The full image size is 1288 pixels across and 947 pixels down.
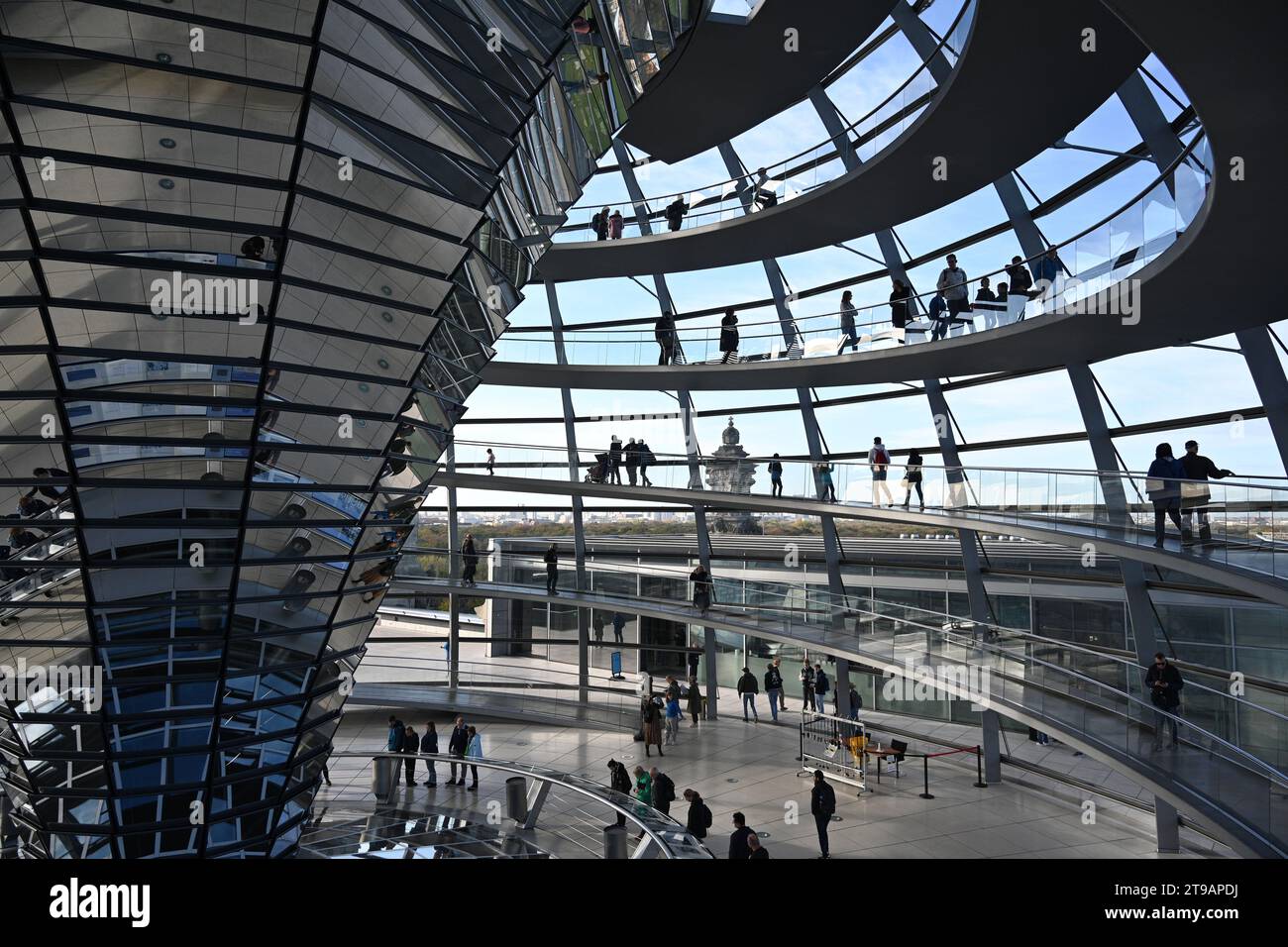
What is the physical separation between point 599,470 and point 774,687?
8161mm

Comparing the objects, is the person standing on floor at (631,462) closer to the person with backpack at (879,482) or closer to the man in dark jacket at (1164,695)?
the person with backpack at (879,482)

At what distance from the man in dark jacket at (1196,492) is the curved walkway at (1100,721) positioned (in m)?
2.50

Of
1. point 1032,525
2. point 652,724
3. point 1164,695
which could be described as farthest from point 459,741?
point 1164,695

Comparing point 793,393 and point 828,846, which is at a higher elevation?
point 793,393

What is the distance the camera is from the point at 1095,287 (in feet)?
42.6

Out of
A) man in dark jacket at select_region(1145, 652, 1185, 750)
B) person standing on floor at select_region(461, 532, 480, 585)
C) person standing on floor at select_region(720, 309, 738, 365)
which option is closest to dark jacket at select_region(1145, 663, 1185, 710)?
man in dark jacket at select_region(1145, 652, 1185, 750)

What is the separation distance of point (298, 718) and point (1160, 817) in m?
14.0

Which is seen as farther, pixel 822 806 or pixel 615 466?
pixel 615 466

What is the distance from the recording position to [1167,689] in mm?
11914

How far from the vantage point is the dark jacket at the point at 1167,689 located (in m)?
12.0

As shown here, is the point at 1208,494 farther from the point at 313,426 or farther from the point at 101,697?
the point at 101,697

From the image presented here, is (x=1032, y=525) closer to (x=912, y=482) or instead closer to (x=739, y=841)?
(x=912, y=482)
